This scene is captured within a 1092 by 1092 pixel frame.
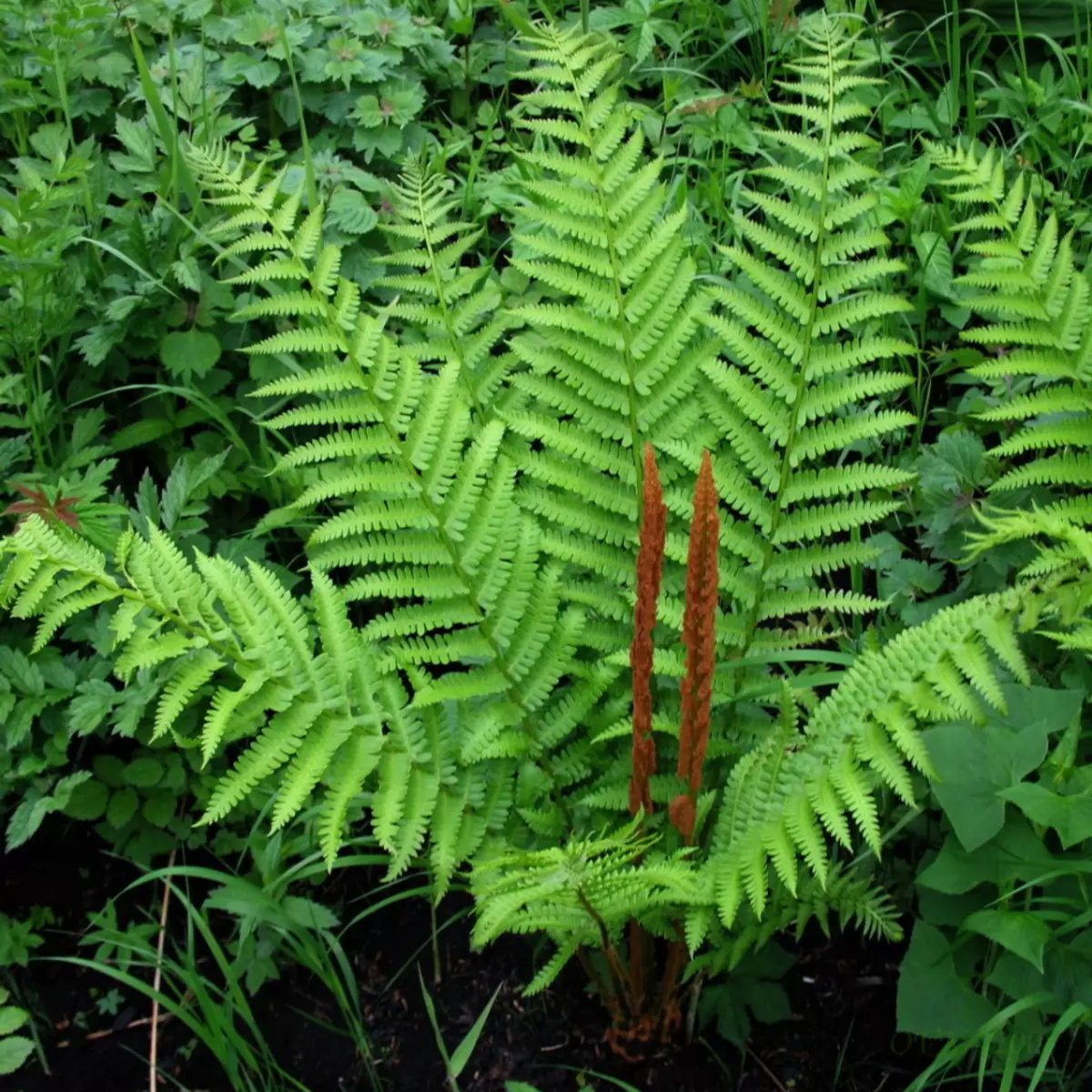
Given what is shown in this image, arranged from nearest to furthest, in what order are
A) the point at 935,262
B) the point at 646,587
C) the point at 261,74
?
the point at 646,587, the point at 935,262, the point at 261,74

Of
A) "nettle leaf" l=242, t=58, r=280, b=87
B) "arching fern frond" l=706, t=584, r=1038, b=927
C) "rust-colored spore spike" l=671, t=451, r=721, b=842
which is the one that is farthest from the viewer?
"nettle leaf" l=242, t=58, r=280, b=87

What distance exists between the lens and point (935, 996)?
1.64 metres

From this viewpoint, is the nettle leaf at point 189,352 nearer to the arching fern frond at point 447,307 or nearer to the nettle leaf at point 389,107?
the arching fern frond at point 447,307

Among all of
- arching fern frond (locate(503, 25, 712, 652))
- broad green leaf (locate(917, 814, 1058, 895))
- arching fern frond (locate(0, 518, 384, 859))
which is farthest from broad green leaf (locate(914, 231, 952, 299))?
arching fern frond (locate(0, 518, 384, 859))

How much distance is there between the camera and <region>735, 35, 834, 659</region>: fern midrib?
1.87 meters

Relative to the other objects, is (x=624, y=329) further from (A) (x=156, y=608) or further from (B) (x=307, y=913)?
(B) (x=307, y=913)

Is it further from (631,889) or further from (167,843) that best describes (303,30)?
(631,889)

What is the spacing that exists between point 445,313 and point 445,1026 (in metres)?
1.15

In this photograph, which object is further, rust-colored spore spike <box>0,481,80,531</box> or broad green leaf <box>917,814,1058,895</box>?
rust-colored spore spike <box>0,481,80,531</box>

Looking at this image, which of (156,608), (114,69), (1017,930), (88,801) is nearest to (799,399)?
(1017,930)

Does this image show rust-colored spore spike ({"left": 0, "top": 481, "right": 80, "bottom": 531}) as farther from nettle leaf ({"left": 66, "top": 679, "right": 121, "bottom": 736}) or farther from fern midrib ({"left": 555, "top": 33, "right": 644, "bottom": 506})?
fern midrib ({"left": 555, "top": 33, "right": 644, "bottom": 506})

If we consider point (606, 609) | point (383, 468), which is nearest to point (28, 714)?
point (383, 468)

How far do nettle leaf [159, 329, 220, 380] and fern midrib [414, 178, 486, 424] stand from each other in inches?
19.8

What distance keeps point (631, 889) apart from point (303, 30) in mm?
2150
